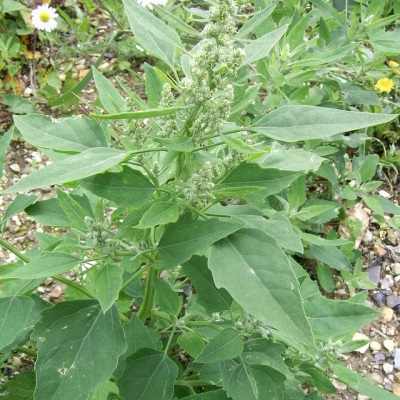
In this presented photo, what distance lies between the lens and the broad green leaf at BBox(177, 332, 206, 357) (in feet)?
4.91

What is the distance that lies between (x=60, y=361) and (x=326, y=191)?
1751mm

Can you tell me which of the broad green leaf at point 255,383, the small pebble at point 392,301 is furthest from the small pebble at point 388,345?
the broad green leaf at point 255,383

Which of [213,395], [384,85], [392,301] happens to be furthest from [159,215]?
[384,85]

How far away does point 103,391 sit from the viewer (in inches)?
57.4

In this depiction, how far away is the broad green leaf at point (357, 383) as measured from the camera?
1.46 m

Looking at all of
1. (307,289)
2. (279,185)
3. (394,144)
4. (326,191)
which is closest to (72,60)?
(326,191)

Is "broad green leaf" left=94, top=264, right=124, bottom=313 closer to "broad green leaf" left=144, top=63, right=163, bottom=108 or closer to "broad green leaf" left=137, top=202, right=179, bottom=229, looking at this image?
"broad green leaf" left=137, top=202, right=179, bottom=229

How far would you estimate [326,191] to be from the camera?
264cm

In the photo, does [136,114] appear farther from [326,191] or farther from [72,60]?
[72,60]

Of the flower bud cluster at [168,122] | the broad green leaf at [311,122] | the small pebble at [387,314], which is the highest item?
the flower bud cluster at [168,122]

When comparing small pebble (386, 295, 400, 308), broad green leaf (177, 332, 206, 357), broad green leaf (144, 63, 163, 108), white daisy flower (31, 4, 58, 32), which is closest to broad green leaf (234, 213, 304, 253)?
broad green leaf (144, 63, 163, 108)

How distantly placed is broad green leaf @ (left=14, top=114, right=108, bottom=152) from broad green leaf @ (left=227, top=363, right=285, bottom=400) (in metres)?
0.65

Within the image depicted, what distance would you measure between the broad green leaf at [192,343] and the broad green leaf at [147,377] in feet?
0.24

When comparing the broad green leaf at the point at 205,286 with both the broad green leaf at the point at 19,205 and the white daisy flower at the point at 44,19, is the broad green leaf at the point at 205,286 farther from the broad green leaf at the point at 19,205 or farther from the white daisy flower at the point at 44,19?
the white daisy flower at the point at 44,19
